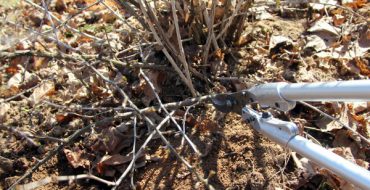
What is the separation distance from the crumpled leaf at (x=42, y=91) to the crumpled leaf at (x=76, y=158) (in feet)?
1.58

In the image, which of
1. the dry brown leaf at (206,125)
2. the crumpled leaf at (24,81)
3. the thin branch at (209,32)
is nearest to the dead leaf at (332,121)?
the dry brown leaf at (206,125)

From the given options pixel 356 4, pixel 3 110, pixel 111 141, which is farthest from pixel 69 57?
pixel 356 4

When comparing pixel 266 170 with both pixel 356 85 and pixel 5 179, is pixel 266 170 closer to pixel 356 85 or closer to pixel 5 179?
pixel 356 85

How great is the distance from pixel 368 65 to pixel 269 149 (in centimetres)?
88

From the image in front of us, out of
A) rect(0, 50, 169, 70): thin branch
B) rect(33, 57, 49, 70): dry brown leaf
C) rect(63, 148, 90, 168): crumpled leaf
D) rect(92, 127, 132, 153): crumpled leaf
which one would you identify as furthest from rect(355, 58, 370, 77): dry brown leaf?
rect(33, 57, 49, 70): dry brown leaf

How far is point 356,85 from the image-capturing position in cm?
143

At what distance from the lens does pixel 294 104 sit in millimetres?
1709

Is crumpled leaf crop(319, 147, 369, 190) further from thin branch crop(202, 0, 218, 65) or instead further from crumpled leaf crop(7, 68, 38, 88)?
crumpled leaf crop(7, 68, 38, 88)

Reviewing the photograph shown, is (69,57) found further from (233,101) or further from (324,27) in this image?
(324,27)

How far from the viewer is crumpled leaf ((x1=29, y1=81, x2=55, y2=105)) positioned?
2.65 meters

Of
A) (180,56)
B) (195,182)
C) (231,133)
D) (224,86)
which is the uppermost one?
(180,56)

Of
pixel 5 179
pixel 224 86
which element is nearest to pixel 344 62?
pixel 224 86

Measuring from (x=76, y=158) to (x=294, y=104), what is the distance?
1.15 m

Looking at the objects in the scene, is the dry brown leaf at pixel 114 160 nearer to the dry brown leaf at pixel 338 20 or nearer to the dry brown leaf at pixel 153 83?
the dry brown leaf at pixel 153 83
